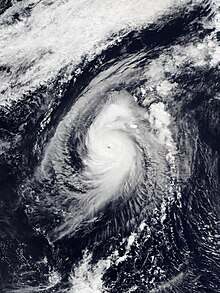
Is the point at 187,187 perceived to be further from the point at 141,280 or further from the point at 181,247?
the point at 141,280

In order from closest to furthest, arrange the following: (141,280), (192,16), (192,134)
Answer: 1. (141,280)
2. (192,134)
3. (192,16)

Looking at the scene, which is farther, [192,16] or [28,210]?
[192,16]

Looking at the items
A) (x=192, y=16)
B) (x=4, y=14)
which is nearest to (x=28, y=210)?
(x=4, y=14)

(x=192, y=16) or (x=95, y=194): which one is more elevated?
(x=192, y=16)

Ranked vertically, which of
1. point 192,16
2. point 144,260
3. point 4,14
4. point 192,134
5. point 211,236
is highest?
point 4,14

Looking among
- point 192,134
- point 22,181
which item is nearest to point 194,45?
point 192,134

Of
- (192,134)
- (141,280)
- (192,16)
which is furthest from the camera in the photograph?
(192,16)

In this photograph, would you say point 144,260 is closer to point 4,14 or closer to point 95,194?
point 95,194
